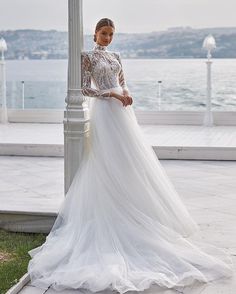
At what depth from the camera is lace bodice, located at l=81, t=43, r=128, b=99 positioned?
146 inches

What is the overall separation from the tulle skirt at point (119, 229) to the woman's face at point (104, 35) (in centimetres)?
32

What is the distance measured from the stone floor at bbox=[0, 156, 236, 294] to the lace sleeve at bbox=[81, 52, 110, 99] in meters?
0.86

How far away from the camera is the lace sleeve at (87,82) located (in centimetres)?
371

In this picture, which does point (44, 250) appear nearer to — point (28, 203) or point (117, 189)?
point (117, 189)

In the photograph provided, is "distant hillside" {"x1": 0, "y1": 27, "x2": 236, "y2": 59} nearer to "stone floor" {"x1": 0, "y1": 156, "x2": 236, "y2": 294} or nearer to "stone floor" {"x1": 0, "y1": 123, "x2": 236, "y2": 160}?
"stone floor" {"x1": 0, "y1": 123, "x2": 236, "y2": 160}

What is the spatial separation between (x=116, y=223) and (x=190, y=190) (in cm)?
205

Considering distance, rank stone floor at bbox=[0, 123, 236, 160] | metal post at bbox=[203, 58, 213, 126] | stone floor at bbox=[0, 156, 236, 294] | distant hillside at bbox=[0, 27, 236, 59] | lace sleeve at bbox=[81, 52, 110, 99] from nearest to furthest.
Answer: lace sleeve at bbox=[81, 52, 110, 99]
stone floor at bbox=[0, 156, 236, 294]
stone floor at bbox=[0, 123, 236, 160]
metal post at bbox=[203, 58, 213, 126]
distant hillside at bbox=[0, 27, 236, 59]

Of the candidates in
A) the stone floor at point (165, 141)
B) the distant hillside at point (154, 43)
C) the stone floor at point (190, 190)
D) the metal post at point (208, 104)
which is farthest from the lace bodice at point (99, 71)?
the distant hillside at point (154, 43)

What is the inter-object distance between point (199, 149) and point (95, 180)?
368 centimetres

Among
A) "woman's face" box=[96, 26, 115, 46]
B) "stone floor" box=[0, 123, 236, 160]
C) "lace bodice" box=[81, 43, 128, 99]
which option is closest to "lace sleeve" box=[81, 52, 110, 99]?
"lace bodice" box=[81, 43, 128, 99]

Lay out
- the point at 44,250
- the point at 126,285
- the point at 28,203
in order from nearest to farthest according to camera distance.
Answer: the point at 126,285
the point at 44,250
the point at 28,203

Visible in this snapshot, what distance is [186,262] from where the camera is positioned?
126 inches

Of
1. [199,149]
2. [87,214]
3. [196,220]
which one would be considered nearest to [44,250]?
[87,214]

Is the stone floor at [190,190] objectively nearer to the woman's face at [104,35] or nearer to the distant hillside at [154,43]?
the woman's face at [104,35]
